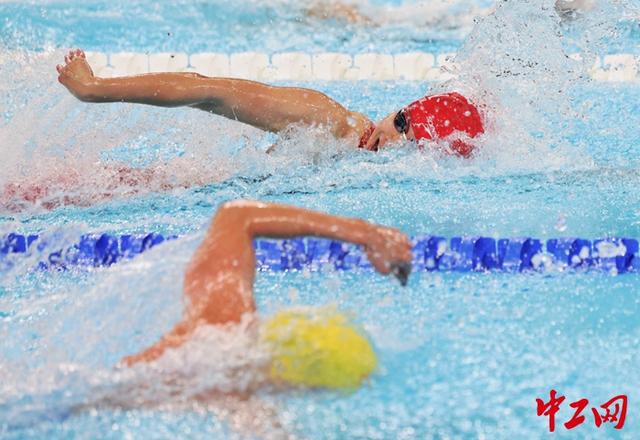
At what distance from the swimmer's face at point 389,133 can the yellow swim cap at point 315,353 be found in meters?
1.52

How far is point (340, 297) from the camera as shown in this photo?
87.4 inches

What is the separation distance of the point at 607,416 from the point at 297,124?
156 centimetres

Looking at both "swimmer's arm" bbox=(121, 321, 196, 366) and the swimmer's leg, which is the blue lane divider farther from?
"swimmer's arm" bbox=(121, 321, 196, 366)

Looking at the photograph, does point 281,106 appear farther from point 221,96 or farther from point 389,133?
point 389,133

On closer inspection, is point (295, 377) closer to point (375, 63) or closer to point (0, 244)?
point (0, 244)

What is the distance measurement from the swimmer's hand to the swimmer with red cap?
1.36 meters

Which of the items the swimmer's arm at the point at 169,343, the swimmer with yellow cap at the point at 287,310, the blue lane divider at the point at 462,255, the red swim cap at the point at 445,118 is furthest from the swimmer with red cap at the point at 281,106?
the swimmer's arm at the point at 169,343

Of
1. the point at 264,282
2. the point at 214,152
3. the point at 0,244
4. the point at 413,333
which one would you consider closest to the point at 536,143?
the point at 214,152

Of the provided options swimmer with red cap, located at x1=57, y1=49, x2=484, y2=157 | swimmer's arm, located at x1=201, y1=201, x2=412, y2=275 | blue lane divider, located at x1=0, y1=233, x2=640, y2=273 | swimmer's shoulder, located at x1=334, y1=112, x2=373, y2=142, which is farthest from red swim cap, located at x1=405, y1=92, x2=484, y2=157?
swimmer's arm, located at x1=201, y1=201, x2=412, y2=275

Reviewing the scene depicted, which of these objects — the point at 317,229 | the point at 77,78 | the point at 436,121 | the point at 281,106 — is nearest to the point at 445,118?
the point at 436,121

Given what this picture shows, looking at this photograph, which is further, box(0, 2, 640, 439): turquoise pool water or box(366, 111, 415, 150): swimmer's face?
box(366, 111, 415, 150): swimmer's face

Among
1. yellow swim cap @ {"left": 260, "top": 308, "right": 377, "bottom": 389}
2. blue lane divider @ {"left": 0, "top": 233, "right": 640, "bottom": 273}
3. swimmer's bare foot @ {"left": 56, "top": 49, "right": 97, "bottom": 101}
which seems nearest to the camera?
yellow swim cap @ {"left": 260, "top": 308, "right": 377, "bottom": 389}

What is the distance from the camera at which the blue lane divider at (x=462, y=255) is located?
2.46 meters

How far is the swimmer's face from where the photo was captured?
9.80 ft
